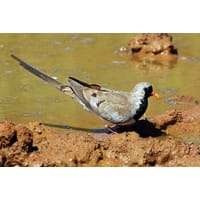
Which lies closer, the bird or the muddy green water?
the bird

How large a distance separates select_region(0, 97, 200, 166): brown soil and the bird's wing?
0.18 meters

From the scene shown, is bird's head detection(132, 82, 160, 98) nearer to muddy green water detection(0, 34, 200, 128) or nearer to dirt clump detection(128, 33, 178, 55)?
muddy green water detection(0, 34, 200, 128)

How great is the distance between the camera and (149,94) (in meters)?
6.84

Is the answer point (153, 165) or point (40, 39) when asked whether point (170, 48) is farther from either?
point (153, 165)

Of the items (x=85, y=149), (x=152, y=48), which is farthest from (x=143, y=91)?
(x=152, y=48)

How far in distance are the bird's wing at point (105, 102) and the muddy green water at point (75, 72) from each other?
1.18 feet

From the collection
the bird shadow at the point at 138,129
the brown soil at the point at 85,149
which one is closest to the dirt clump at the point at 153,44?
the bird shadow at the point at 138,129

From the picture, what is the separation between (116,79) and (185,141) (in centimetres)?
175

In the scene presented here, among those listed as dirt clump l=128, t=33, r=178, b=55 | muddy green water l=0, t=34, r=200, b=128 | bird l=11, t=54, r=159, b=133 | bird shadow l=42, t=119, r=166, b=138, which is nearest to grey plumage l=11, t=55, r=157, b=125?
bird l=11, t=54, r=159, b=133

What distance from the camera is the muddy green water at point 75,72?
7.41 metres

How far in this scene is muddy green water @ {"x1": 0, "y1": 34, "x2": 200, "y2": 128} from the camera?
24.3 ft

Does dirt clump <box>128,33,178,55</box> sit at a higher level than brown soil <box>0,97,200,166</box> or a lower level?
higher

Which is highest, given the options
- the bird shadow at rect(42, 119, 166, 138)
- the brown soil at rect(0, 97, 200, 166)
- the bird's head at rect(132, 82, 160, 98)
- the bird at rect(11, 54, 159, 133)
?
the bird's head at rect(132, 82, 160, 98)

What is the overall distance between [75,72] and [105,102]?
6.02 ft
